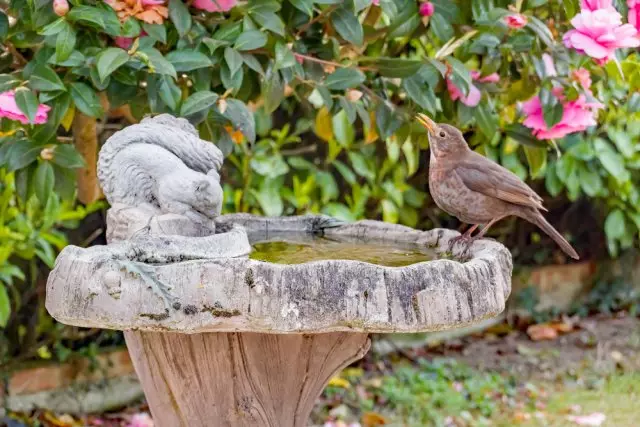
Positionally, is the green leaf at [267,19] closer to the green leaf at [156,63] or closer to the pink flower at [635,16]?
the green leaf at [156,63]

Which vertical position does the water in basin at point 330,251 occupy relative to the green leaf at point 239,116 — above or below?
below

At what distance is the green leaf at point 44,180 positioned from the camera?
9.05ft

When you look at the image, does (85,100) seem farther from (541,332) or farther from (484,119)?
(541,332)

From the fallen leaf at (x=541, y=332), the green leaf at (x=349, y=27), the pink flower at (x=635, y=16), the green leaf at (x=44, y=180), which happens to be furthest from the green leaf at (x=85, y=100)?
the fallen leaf at (x=541, y=332)

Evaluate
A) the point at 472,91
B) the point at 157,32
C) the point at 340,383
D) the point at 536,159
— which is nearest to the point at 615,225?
the point at 340,383

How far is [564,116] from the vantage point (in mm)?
3072

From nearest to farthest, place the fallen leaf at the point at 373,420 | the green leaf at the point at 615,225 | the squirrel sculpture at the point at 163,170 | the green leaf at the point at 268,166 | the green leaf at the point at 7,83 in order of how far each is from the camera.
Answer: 1. the squirrel sculpture at the point at 163,170
2. the green leaf at the point at 7,83
3. the green leaf at the point at 268,166
4. the fallen leaf at the point at 373,420
5. the green leaf at the point at 615,225

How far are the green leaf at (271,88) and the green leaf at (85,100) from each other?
1.62 ft

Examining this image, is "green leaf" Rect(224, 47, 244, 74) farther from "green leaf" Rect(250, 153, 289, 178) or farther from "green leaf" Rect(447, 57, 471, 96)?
"green leaf" Rect(250, 153, 289, 178)

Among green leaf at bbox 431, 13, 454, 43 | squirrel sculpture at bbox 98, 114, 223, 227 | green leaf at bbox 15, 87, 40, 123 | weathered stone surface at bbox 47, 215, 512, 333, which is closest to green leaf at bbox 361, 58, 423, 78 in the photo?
green leaf at bbox 431, 13, 454, 43

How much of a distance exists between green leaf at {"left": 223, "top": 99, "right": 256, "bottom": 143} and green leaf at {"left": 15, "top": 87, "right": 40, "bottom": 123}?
0.53 m

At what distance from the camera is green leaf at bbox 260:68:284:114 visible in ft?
9.43

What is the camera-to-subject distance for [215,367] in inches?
95.1

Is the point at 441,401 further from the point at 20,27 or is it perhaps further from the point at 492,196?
the point at 20,27
